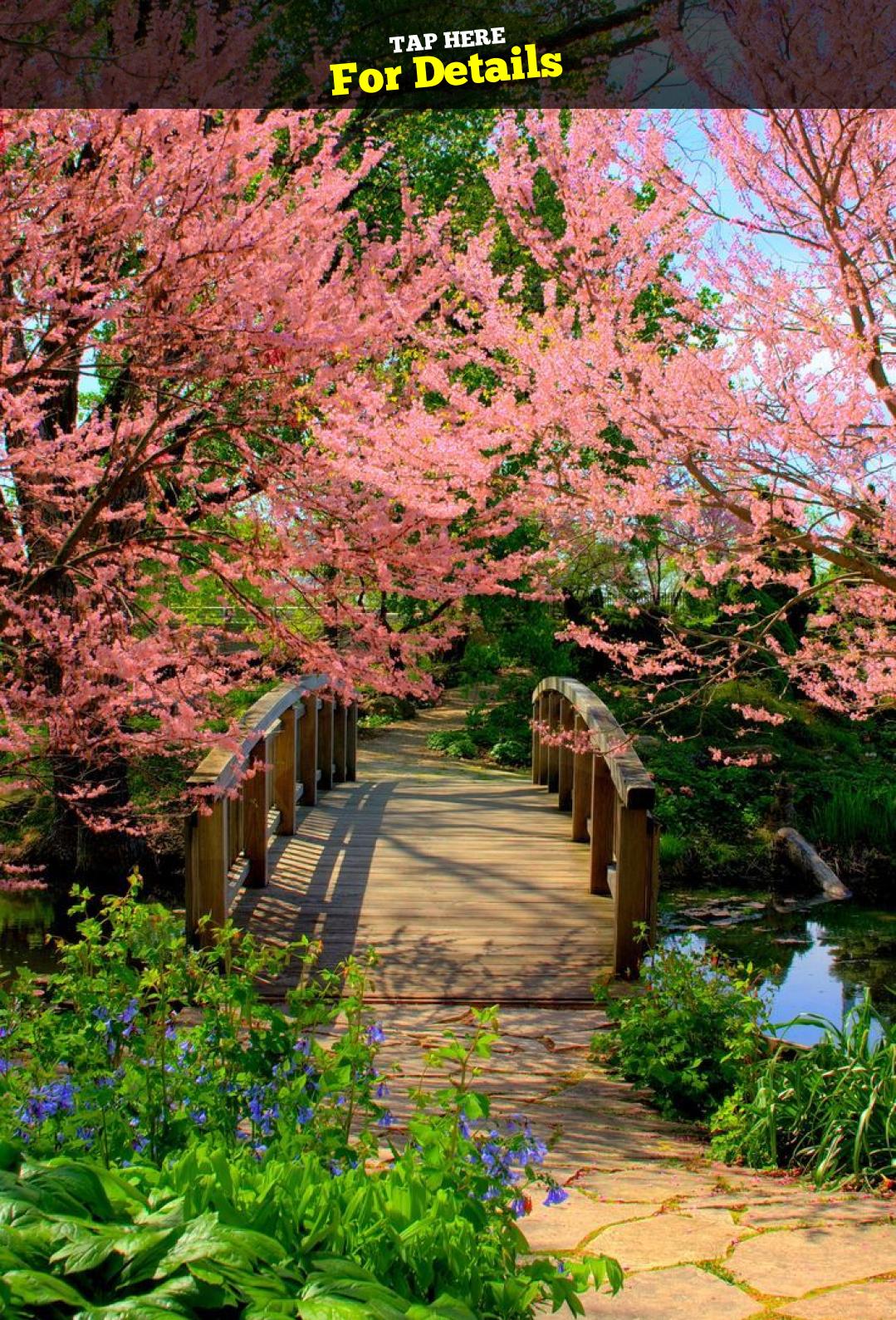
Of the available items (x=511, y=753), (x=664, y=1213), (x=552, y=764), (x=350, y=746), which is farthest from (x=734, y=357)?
(x=511, y=753)

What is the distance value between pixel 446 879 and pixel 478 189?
30.7ft

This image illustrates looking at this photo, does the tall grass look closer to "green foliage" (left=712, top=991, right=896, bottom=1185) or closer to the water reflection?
the water reflection

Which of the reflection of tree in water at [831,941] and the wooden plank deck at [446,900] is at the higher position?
the wooden plank deck at [446,900]

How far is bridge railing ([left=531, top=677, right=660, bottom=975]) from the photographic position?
5.83m

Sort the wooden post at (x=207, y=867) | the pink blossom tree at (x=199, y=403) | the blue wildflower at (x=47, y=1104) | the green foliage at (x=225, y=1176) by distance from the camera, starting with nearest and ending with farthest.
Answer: the green foliage at (x=225, y=1176) < the blue wildflower at (x=47, y=1104) < the pink blossom tree at (x=199, y=403) < the wooden post at (x=207, y=867)

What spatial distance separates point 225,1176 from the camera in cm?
210

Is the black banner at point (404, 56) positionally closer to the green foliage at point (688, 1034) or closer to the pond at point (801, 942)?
the green foliage at point (688, 1034)

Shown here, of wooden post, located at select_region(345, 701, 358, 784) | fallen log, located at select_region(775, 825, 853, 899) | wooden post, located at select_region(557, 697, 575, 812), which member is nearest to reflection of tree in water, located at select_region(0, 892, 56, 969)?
wooden post, located at select_region(345, 701, 358, 784)

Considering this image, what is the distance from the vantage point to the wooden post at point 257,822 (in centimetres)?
698

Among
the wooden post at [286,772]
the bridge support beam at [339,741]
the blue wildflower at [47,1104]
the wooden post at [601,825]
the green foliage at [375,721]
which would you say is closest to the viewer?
the blue wildflower at [47,1104]

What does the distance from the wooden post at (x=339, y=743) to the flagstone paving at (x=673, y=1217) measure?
693 centimetres

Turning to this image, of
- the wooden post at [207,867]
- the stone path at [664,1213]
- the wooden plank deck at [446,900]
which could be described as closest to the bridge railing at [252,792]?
the wooden post at [207,867]

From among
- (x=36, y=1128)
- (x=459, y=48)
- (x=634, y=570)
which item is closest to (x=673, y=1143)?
(x=36, y=1128)

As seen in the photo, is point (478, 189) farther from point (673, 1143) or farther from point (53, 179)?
point (673, 1143)
